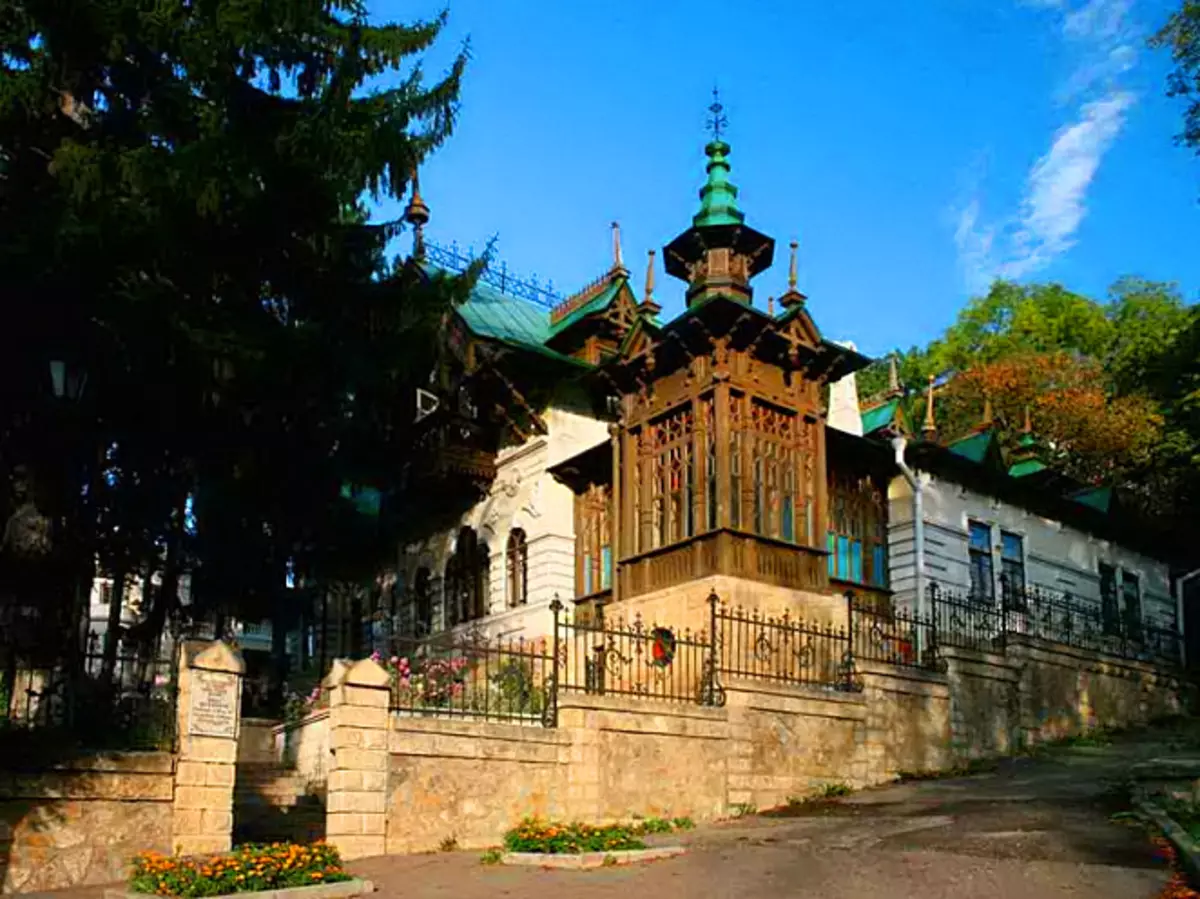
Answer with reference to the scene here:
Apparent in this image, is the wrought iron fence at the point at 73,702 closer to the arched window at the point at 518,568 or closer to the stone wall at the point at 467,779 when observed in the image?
the stone wall at the point at 467,779

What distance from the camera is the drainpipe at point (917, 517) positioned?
84.2 ft

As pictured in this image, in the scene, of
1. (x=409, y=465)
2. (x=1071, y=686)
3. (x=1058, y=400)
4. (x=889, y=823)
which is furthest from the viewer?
(x=1058, y=400)

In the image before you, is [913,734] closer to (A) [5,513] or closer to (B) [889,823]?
(B) [889,823]

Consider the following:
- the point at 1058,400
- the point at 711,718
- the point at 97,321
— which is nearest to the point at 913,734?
the point at 711,718

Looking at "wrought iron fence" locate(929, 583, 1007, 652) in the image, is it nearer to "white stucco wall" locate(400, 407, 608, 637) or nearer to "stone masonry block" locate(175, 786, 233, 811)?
"white stucco wall" locate(400, 407, 608, 637)

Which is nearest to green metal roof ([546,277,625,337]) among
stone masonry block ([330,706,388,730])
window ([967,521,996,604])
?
window ([967,521,996,604])

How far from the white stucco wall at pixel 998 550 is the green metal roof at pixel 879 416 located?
91.0 inches

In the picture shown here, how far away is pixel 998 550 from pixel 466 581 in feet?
40.4

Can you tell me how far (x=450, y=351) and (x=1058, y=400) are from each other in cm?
2248

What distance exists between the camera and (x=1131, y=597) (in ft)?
106

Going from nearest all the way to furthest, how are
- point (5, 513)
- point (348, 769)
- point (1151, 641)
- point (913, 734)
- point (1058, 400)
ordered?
point (348, 769)
point (5, 513)
point (913, 734)
point (1151, 641)
point (1058, 400)

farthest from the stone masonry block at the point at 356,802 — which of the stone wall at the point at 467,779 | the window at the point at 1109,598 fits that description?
the window at the point at 1109,598

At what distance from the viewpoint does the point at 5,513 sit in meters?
16.2

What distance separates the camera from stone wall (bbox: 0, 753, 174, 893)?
12.5 meters
